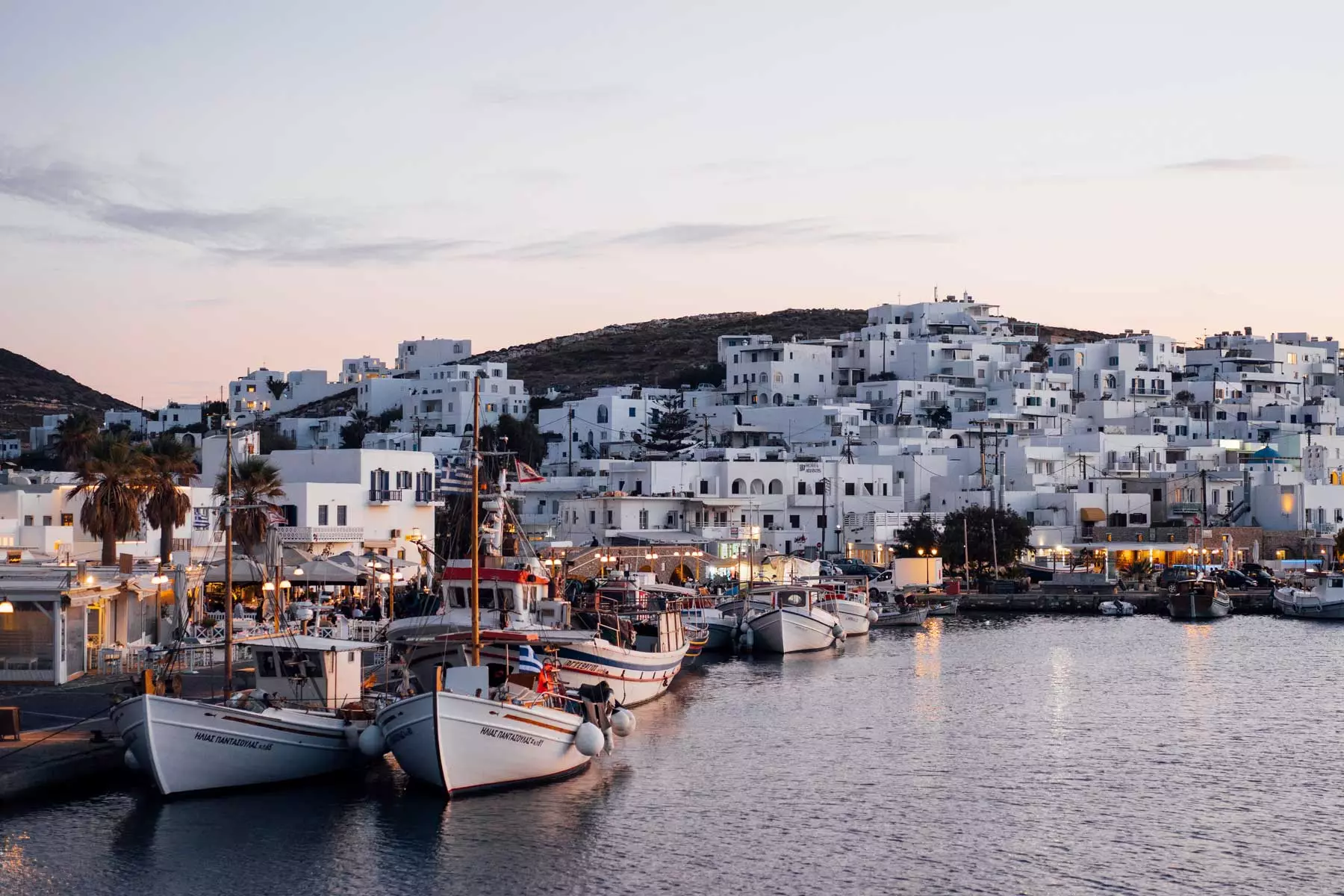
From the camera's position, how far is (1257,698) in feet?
161

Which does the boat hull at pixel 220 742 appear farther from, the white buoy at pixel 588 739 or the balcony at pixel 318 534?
the balcony at pixel 318 534

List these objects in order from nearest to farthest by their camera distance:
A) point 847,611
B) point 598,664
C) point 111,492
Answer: point 598,664, point 111,492, point 847,611

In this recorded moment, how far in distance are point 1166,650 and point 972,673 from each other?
1195cm

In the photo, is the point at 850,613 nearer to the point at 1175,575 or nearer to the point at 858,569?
the point at 858,569

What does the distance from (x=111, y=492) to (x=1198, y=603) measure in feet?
168

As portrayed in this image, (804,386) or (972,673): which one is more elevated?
(804,386)

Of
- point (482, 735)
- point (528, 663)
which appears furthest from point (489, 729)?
point (528, 663)

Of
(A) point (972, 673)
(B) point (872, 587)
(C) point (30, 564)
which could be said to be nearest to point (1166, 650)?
(A) point (972, 673)

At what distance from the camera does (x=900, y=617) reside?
251 feet

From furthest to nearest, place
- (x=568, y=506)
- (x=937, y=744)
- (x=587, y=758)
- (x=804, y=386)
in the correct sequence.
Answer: (x=804, y=386) < (x=568, y=506) < (x=937, y=744) < (x=587, y=758)

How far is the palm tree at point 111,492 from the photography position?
48.8m

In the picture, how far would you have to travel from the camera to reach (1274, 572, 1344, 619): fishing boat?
81500 mm

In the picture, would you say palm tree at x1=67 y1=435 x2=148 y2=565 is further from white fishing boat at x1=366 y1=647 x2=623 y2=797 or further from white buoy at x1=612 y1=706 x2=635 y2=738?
white buoy at x1=612 y1=706 x2=635 y2=738

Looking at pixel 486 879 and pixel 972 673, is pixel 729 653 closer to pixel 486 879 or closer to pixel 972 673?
pixel 972 673
